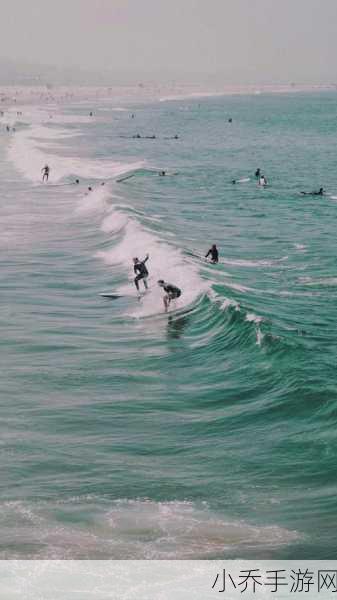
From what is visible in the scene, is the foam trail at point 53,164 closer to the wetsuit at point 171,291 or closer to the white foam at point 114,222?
the white foam at point 114,222

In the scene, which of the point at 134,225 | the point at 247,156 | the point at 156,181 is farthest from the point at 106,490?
the point at 247,156

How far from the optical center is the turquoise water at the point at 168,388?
13.9 metres

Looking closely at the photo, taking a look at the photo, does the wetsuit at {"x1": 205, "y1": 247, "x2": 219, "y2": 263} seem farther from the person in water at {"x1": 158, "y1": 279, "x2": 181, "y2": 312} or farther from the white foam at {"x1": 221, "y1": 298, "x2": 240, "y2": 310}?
the person in water at {"x1": 158, "y1": 279, "x2": 181, "y2": 312}

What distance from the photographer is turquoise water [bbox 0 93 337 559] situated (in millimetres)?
13922

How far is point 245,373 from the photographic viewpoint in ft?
70.5

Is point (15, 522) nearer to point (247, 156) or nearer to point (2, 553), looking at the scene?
point (2, 553)

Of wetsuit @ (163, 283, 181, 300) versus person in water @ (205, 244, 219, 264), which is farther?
person in water @ (205, 244, 219, 264)

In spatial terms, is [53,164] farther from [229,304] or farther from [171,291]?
[229,304]

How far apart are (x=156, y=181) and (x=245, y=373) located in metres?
47.8

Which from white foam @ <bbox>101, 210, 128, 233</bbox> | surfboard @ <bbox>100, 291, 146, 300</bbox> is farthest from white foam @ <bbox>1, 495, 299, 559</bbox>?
white foam @ <bbox>101, 210, 128, 233</bbox>

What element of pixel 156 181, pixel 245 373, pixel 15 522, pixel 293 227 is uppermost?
pixel 156 181

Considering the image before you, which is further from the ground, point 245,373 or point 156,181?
point 156,181

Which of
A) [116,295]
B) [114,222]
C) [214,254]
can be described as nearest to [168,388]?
[116,295]

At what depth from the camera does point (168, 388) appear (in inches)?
807
